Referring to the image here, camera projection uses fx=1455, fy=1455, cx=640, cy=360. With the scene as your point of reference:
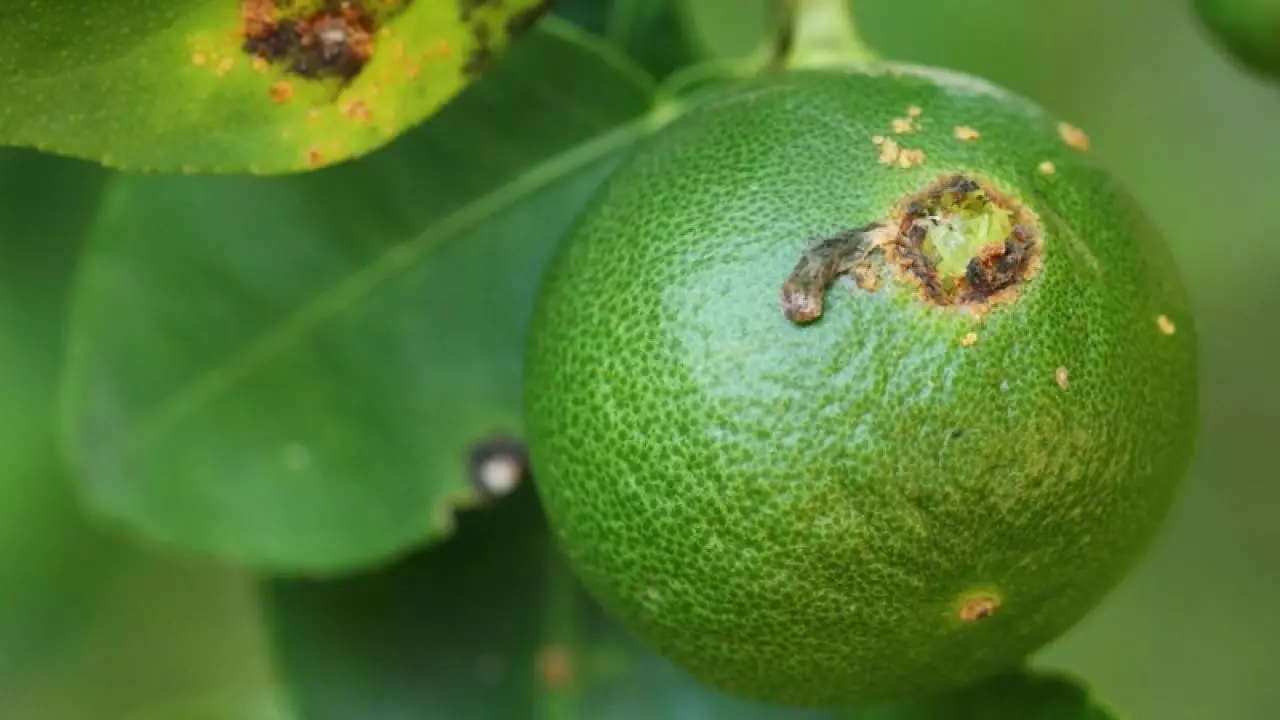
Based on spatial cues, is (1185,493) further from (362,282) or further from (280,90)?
(280,90)

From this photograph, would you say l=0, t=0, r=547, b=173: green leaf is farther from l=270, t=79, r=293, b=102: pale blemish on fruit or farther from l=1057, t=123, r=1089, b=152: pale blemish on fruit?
l=1057, t=123, r=1089, b=152: pale blemish on fruit

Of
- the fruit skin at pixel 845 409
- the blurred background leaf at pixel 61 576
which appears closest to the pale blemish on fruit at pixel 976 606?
the fruit skin at pixel 845 409

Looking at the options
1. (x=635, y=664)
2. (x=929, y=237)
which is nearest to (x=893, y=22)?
(x=635, y=664)

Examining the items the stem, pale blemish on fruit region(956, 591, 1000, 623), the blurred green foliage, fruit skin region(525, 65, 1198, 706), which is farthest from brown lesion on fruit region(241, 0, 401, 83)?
the blurred green foliage

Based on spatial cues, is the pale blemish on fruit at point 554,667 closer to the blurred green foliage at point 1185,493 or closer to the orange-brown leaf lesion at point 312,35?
the blurred green foliage at point 1185,493

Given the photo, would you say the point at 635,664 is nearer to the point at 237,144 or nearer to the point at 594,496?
the point at 594,496

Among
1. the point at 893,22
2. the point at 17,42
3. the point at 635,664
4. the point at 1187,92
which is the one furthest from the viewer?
the point at 1187,92

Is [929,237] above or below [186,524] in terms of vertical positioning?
above
